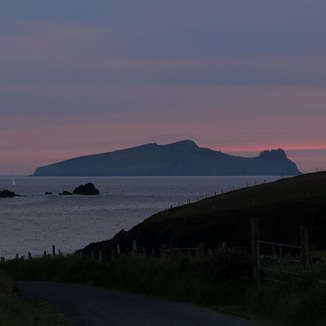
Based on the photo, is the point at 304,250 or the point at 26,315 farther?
the point at 304,250

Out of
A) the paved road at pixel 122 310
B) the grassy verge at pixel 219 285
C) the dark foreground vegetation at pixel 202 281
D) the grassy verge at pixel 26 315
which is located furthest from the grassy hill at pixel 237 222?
the grassy verge at pixel 26 315

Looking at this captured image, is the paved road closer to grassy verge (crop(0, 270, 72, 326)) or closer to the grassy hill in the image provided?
grassy verge (crop(0, 270, 72, 326))

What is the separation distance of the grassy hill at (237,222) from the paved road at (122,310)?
47.9 m

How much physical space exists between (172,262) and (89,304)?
13.6 feet

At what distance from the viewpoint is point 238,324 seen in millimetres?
18219

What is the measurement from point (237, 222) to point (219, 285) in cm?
5978

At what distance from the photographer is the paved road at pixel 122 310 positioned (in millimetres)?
19125

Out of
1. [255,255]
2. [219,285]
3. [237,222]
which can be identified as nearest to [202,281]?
[219,285]

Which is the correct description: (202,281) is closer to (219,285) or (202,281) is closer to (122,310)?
(219,285)

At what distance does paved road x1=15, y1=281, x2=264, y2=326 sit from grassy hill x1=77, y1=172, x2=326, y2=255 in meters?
47.9

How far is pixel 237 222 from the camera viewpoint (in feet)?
269

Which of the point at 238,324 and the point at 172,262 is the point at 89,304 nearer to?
the point at 172,262

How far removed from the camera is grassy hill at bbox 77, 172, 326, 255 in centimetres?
7669

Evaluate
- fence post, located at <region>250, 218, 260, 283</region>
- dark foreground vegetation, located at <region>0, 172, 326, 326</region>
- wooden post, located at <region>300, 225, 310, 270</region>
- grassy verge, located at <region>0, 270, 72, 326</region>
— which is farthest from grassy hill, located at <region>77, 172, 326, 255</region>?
grassy verge, located at <region>0, 270, 72, 326</region>
